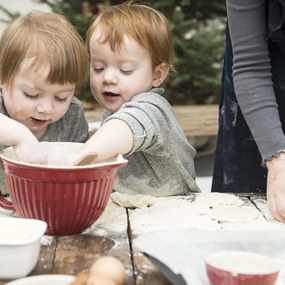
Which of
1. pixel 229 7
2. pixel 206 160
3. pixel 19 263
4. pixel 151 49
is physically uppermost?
pixel 229 7

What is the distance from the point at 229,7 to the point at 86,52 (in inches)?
15.1

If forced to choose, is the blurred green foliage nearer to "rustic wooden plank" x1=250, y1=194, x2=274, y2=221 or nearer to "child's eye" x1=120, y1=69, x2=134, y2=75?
"child's eye" x1=120, y1=69, x2=134, y2=75

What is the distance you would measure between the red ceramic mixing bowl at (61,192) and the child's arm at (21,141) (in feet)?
0.27

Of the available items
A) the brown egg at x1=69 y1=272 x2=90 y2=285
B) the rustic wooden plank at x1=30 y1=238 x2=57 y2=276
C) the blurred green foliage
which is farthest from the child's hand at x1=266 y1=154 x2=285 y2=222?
the blurred green foliage

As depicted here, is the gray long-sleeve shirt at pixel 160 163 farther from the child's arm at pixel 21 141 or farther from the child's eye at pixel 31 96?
the child's arm at pixel 21 141

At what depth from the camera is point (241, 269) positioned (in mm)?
1046

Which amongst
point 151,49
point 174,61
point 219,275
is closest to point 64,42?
point 151,49

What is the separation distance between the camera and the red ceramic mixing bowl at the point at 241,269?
3.22 ft

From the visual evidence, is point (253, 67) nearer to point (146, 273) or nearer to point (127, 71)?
point (127, 71)

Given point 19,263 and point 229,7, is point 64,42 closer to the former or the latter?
point 229,7

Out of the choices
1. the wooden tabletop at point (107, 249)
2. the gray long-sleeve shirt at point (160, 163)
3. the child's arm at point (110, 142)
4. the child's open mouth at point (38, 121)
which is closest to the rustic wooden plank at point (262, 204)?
the wooden tabletop at point (107, 249)

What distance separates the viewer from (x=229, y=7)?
1.69 meters

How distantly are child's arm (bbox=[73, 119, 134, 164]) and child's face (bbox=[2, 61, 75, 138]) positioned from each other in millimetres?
195

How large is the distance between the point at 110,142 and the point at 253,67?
48cm
